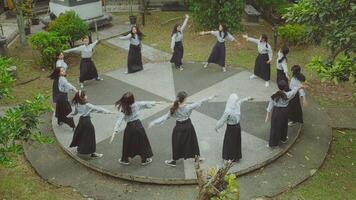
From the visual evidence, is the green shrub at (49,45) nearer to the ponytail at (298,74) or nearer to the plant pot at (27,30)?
the plant pot at (27,30)

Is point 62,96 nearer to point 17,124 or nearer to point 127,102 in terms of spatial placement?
point 127,102

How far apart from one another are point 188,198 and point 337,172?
3301 millimetres

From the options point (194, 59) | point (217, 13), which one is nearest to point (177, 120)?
point (194, 59)

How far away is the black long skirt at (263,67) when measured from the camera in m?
13.4

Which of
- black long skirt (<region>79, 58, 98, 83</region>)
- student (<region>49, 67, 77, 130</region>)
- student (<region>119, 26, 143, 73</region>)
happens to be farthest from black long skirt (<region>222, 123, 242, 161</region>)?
black long skirt (<region>79, 58, 98, 83</region>)

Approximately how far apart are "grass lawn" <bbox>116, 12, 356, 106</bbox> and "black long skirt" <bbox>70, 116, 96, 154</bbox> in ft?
21.1

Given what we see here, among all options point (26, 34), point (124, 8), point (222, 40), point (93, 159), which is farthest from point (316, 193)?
point (124, 8)

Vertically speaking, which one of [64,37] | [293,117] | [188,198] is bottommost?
[188,198]

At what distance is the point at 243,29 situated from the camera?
17.7 m

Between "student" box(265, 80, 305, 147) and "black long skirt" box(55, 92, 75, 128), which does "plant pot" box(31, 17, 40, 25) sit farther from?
"student" box(265, 80, 305, 147)

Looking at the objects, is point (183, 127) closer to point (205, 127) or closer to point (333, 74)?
point (205, 127)

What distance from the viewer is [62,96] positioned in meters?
11.3

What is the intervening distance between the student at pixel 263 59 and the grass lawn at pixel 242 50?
683 millimetres

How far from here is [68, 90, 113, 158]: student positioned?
9844mm
